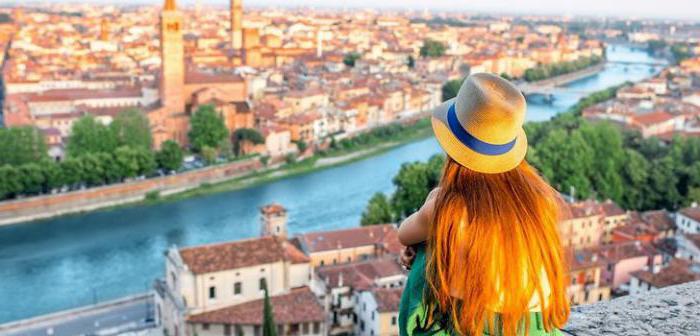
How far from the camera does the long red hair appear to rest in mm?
478

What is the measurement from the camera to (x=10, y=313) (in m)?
5.29

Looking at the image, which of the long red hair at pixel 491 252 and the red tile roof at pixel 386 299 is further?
the red tile roof at pixel 386 299

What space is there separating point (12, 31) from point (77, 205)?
1859 centimetres

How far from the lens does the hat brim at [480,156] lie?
0.49m

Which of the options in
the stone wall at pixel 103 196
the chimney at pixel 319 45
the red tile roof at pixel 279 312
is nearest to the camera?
the red tile roof at pixel 279 312

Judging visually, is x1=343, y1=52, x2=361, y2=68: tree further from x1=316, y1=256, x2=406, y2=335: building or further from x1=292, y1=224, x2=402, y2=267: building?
x1=316, y1=256, x2=406, y2=335: building

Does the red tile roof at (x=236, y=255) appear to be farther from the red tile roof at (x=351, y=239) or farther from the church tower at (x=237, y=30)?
the church tower at (x=237, y=30)

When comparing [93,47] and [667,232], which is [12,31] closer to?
[93,47]

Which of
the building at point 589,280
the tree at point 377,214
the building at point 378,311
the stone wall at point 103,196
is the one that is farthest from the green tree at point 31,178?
the building at point 589,280

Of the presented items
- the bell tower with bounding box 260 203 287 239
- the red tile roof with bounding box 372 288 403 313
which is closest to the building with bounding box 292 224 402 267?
the bell tower with bounding box 260 203 287 239

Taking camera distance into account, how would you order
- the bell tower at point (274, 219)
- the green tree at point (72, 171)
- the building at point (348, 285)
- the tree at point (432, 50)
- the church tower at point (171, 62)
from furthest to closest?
the tree at point (432, 50) < the church tower at point (171, 62) < the green tree at point (72, 171) < the bell tower at point (274, 219) < the building at point (348, 285)

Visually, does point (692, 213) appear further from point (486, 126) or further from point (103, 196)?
point (486, 126)

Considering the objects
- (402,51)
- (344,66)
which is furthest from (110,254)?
(402,51)

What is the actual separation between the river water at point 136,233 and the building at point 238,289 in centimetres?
105
